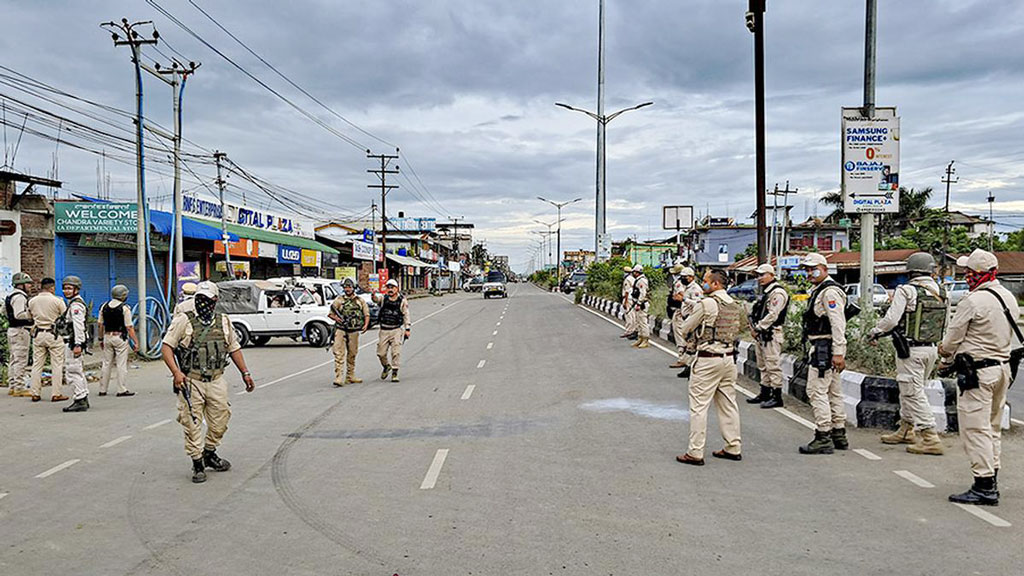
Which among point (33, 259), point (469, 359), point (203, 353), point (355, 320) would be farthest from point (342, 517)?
point (33, 259)

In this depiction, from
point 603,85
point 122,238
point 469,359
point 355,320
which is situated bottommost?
point 469,359

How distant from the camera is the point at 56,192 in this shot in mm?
26781

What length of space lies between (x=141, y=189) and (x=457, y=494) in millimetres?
16187

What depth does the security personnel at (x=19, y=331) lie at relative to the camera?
12.8 meters

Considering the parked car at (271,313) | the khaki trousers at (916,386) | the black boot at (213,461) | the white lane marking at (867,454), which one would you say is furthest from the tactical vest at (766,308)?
the parked car at (271,313)

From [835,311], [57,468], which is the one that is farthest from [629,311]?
[57,468]

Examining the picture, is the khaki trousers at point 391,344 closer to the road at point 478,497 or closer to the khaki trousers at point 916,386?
the road at point 478,497

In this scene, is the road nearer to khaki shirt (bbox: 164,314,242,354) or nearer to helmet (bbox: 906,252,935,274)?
khaki shirt (bbox: 164,314,242,354)

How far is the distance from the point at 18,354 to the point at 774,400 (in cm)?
1184

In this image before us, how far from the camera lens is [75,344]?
40.0 ft

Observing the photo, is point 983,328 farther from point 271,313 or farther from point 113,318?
point 271,313

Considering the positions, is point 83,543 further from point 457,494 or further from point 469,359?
point 469,359

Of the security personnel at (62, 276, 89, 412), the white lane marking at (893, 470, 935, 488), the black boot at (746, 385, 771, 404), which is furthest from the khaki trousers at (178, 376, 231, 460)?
the black boot at (746, 385, 771, 404)

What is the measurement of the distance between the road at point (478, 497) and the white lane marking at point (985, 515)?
0.20 ft
